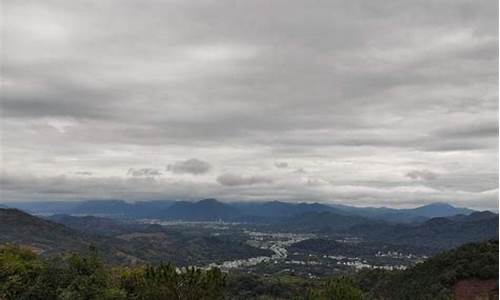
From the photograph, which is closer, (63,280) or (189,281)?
(189,281)

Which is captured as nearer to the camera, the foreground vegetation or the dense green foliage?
the foreground vegetation

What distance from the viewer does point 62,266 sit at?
80.6m

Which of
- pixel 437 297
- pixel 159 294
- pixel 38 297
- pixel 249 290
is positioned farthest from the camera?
pixel 249 290

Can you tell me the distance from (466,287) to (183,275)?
88328mm

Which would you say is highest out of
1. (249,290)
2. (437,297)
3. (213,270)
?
(213,270)

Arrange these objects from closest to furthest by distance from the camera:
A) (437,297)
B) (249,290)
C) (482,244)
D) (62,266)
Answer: (62,266)
(437,297)
(482,244)
(249,290)

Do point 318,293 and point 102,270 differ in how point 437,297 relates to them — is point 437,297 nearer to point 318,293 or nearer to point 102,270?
point 318,293

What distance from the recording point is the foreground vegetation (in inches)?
1769

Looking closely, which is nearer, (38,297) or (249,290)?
(38,297)

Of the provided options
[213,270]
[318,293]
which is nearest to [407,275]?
[318,293]

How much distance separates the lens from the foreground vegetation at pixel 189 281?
44.9m

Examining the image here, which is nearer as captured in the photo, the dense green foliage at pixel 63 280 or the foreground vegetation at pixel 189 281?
the foreground vegetation at pixel 189 281

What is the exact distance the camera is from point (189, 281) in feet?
147

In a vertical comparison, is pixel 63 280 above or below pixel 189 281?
below
